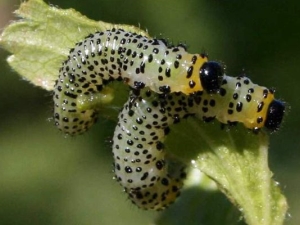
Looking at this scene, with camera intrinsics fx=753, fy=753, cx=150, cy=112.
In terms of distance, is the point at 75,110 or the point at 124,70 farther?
the point at 75,110

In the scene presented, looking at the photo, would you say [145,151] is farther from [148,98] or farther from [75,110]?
[75,110]

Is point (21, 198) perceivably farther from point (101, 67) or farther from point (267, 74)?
point (101, 67)

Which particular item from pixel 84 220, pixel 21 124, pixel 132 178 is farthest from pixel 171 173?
pixel 21 124

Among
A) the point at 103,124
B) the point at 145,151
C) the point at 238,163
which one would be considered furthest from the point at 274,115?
the point at 103,124

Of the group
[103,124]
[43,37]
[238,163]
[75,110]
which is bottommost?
[238,163]

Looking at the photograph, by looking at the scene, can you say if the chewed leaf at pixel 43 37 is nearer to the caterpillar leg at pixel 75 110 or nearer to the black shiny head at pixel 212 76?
the caterpillar leg at pixel 75 110

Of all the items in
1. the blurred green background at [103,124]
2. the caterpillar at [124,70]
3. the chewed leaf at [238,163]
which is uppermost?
the blurred green background at [103,124]

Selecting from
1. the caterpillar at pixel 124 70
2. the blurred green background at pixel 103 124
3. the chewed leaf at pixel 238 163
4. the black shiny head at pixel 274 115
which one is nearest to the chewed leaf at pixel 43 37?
the caterpillar at pixel 124 70
